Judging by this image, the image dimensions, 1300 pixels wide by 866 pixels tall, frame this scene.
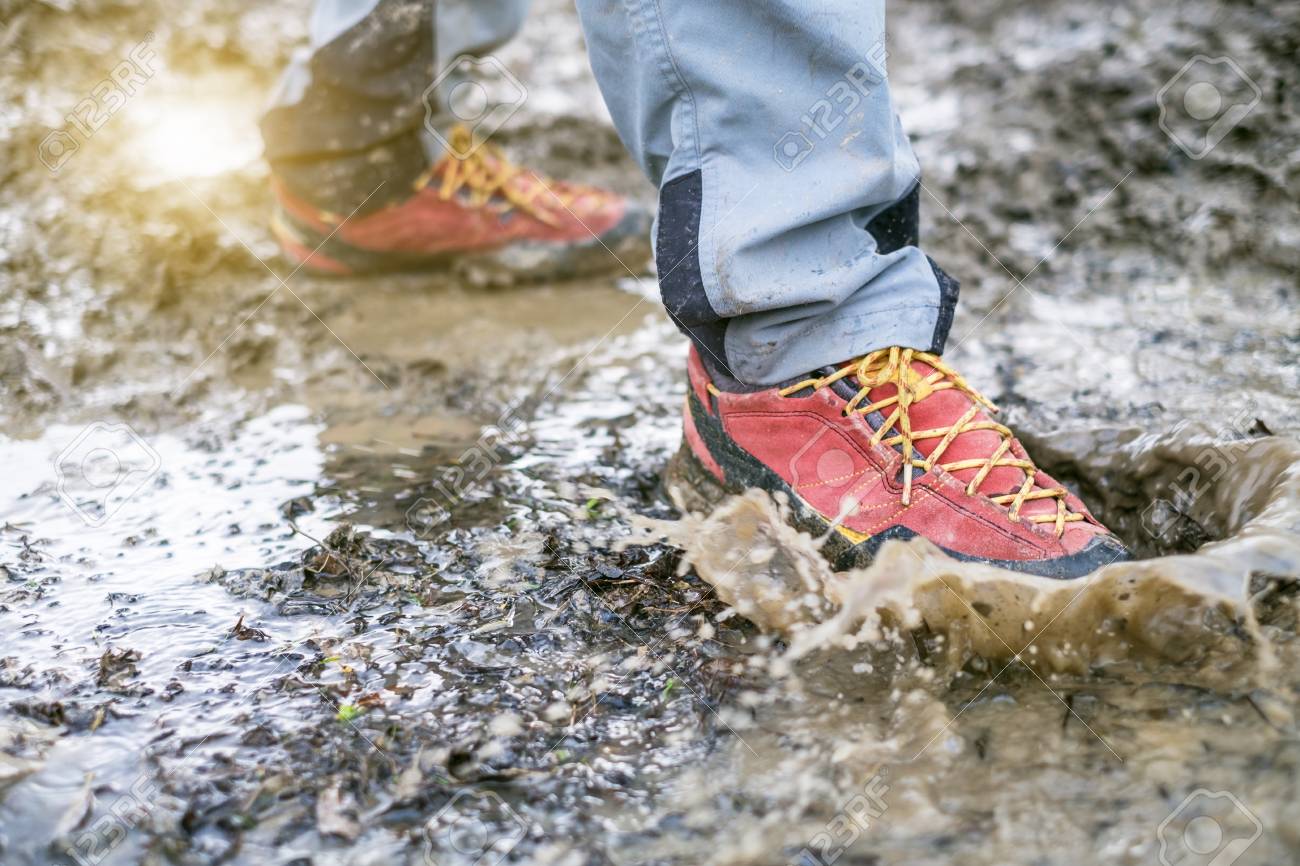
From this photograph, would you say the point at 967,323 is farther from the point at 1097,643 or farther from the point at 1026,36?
the point at 1026,36

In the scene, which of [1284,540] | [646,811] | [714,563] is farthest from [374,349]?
[1284,540]

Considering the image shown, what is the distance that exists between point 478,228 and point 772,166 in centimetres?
145

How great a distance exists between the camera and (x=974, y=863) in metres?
1.06

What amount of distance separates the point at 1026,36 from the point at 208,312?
307 cm

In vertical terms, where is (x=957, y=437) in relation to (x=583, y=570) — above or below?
above
